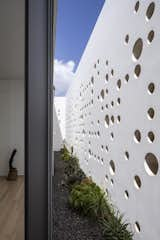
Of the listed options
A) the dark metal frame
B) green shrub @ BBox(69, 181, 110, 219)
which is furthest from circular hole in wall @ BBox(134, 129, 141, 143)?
the dark metal frame

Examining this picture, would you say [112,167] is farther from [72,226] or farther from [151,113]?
[151,113]

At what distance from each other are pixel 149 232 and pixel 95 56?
2.68 meters

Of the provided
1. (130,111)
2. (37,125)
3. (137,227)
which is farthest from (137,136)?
(37,125)

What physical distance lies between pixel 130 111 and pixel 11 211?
1.85m

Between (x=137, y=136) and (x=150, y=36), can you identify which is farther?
(x=137, y=136)

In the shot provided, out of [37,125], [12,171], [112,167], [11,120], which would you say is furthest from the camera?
[11,120]

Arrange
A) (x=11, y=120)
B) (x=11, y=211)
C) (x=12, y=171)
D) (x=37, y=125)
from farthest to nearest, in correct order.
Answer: (x=11, y=120)
(x=12, y=171)
(x=11, y=211)
(x=37, y=125)

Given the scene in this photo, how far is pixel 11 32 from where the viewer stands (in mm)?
2359

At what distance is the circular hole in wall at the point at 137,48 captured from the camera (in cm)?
185

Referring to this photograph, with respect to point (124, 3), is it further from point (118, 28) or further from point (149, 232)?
point (149, 232)

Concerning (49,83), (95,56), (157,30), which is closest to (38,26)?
(49,83)

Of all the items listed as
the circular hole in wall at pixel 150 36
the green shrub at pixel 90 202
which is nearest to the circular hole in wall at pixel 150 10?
the circular hole in wall at pixel 150 36

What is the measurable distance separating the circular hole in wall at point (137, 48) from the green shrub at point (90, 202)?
153 cm

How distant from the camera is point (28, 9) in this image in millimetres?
769
